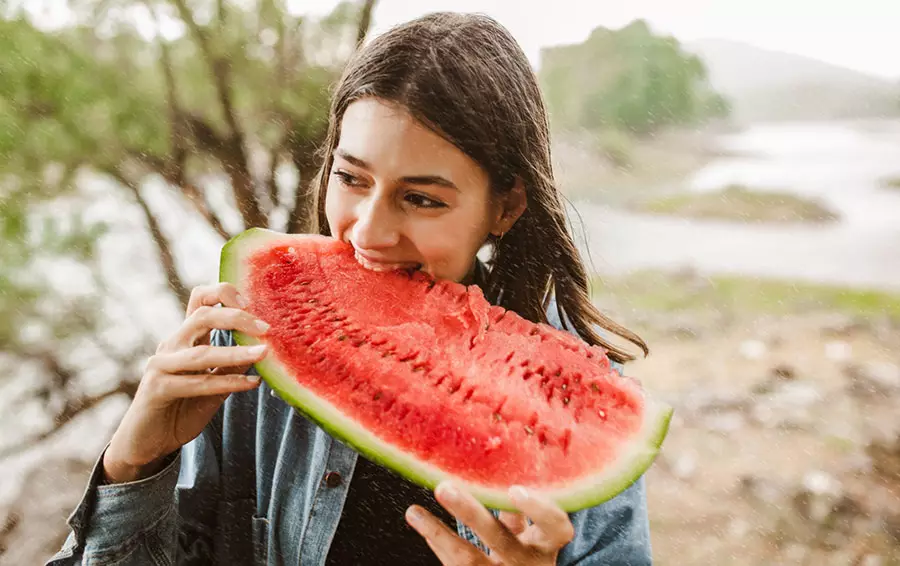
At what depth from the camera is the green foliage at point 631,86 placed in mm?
1327

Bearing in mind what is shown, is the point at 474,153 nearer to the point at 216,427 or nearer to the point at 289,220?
the point at 216,427

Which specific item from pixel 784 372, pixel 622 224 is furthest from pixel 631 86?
pixel 784 372

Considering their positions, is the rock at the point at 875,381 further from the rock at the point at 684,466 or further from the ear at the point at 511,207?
the ear at the point at 511,207

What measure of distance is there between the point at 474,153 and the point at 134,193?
0.82m

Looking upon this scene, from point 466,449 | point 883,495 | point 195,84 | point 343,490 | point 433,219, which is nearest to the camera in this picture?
point 466,449

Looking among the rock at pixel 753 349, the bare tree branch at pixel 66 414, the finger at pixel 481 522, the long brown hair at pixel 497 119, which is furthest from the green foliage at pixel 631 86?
the bare tree branch at pixel 66 414

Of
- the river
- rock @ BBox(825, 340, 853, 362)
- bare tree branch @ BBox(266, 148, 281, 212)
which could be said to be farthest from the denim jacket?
rock @ BBox(825, 340, 853, 362)

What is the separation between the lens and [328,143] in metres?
0.93

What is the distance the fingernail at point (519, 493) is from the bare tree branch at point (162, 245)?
0.96 m

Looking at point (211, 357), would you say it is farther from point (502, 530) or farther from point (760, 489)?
point (760, 489)

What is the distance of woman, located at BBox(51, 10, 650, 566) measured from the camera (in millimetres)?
613

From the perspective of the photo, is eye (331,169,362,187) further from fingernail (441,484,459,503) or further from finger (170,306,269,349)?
fingernail (441,484,459,503)

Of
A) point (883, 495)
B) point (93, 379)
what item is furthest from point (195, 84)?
point (883, 495)

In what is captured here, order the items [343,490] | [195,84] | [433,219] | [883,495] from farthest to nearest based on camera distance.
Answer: [883,495] < [195,84] < [343,490] < [433,219]
